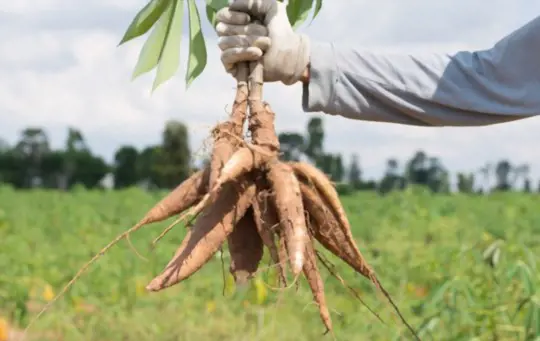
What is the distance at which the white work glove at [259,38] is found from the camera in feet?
5.26

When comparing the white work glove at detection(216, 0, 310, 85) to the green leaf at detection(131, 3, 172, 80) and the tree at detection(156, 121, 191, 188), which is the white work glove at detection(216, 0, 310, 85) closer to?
the green leaf at detection(131, 3, 172, 80)

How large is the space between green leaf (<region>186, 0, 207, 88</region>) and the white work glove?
0.70 ft

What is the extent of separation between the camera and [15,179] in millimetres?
28453

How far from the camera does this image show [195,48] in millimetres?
1886

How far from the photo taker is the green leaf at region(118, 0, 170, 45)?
74.8 inches

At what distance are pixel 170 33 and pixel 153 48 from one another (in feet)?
0.16

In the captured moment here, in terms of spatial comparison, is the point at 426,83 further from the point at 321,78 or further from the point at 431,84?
the point at 321,78

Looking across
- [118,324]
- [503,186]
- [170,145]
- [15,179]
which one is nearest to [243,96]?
[118,324]

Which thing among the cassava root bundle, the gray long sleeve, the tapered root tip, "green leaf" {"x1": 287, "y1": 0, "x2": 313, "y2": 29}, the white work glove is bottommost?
the tapered root tip

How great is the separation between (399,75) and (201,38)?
1.37 ft

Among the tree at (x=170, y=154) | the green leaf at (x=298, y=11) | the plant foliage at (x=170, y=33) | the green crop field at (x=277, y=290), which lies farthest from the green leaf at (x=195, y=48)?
the tree at (x=170, y=154)

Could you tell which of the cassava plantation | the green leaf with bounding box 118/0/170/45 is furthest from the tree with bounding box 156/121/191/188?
the green leaf with bounding box 118/0/170/45

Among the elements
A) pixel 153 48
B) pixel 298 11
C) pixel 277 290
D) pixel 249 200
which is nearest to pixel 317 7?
pixel 298 11

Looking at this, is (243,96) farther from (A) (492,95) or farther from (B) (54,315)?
(B) (54,315)
